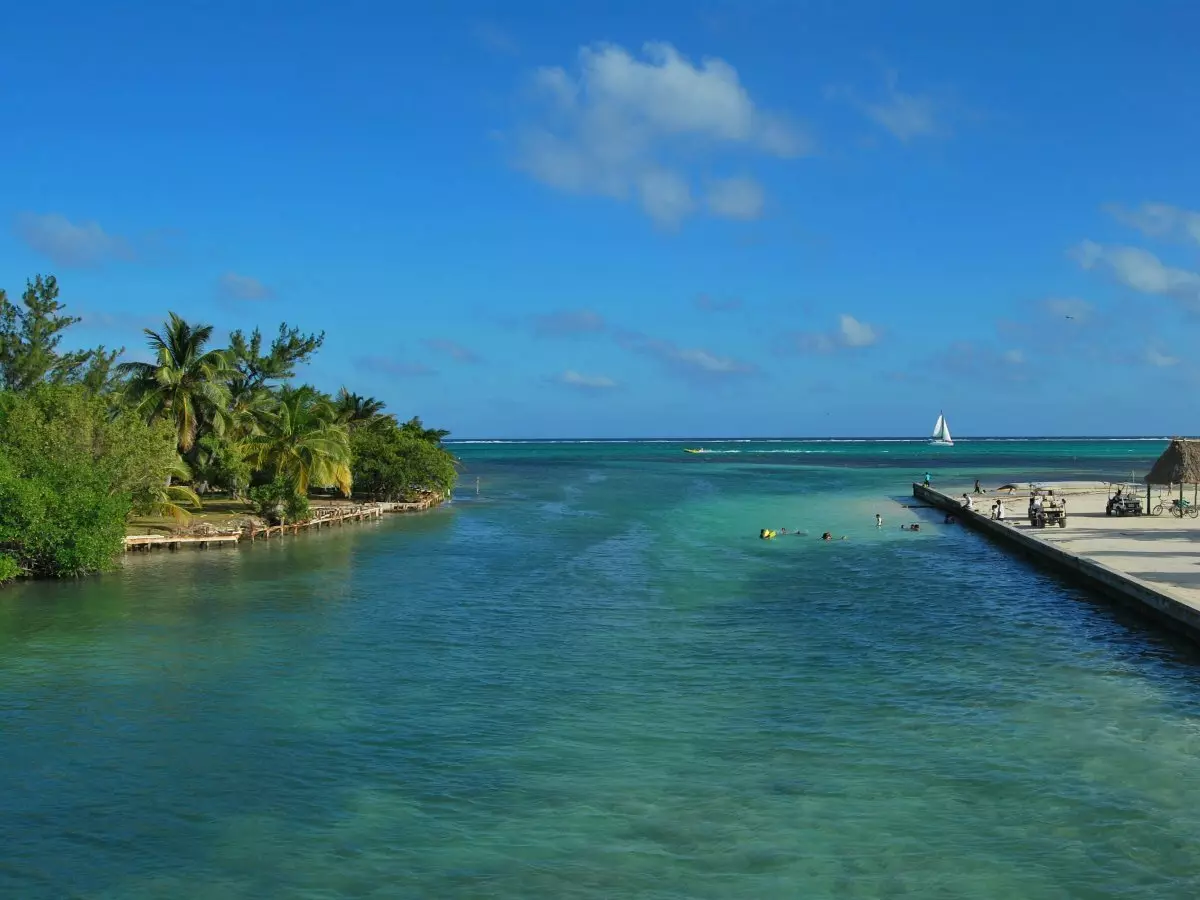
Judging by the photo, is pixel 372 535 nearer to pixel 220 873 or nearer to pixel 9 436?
pixel 9 436

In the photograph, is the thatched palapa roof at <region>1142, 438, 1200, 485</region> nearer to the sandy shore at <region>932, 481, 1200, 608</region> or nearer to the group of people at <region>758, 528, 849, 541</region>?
the sandy shore at <region>932, 481, 1200, 608</region>

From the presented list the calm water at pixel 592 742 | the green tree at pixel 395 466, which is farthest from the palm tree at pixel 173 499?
the green tree at pixel 395 466

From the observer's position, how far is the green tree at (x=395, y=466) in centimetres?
6869

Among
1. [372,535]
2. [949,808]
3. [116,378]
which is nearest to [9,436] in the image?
[372,535]

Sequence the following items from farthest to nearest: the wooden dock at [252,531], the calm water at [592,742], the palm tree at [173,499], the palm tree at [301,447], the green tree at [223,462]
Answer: the palm tree at [301,447] < the green tree at [223,462] < the palm tree at [173,499] < the wooden dock at [252,531] < the calm water at [592,742]

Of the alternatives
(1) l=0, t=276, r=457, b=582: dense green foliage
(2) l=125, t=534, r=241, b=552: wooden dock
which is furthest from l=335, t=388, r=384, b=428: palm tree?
(2) l=125, t=534, r=241, b=552: wooden dock

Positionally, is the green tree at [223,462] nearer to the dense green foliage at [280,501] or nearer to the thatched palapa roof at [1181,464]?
the dense green foliage at [280,501]

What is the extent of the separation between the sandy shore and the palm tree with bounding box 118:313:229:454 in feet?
130

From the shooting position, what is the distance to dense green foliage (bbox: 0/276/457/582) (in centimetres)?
3419

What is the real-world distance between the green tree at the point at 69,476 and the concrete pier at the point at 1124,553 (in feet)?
106

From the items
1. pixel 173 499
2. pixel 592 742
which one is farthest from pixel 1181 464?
pixel 173 499

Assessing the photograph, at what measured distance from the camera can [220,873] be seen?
12.9 m

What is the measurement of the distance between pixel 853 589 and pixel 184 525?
30.0m

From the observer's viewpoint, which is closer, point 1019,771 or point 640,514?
point 1019,771
